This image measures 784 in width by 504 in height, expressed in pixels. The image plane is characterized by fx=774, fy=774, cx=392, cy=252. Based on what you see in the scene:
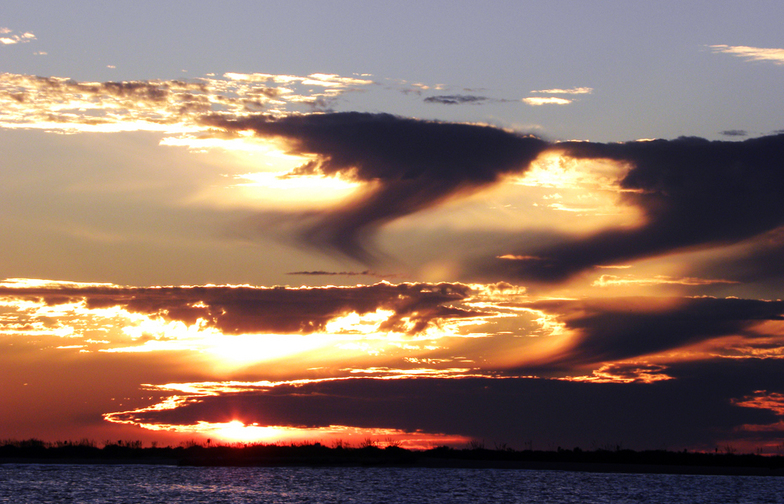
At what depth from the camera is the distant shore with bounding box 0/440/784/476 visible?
10588 cm

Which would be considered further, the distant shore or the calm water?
the distant shore

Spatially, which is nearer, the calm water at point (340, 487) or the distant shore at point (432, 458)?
A: the calm water at point (340, 487)

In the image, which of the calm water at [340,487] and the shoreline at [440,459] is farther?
the shoreline at [440,459]

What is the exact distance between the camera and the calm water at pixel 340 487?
3051 inches

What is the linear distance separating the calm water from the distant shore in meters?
1.75

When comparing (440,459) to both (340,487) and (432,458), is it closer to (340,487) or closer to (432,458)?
(432,458)

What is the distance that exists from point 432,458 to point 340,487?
1726cm

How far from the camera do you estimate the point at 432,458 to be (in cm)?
10656

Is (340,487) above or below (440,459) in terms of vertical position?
below

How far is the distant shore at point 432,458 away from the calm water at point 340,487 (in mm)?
1750

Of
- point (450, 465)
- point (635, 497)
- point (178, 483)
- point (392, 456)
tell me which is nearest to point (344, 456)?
point (392, 456)

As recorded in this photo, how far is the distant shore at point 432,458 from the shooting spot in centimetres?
10588

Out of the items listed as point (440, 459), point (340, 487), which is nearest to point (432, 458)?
point (440, 459)

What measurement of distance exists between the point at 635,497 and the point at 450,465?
98.7ft
